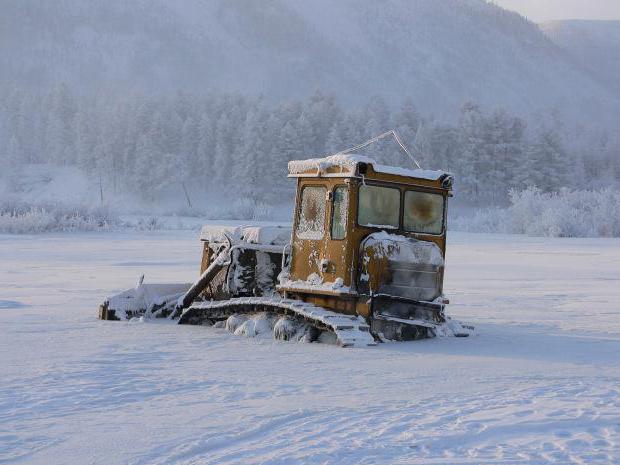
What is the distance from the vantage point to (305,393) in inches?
307

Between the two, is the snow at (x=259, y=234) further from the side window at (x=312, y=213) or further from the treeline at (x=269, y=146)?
the treeline at (x=269, y=146)

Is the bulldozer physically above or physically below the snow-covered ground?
above

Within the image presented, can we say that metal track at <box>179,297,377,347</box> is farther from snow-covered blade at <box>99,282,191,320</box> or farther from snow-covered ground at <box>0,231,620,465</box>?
snow-covered blade at <box>99,282,191,320</box>

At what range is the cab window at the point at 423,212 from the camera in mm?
11523

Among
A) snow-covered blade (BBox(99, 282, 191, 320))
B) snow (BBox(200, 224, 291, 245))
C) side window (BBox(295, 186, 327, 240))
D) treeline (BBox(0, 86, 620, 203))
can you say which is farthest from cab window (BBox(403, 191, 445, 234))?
treeline (BBox(0, 86, 620, 203))

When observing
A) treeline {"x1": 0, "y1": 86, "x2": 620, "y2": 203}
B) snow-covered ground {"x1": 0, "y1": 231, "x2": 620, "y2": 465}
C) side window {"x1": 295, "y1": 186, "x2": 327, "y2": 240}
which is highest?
treeline {"x1": 0, "y1": 86, "x2": 620, "y2": 203}

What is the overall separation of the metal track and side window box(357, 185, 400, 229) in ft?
3.99

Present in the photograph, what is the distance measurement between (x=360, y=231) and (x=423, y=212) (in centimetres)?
108

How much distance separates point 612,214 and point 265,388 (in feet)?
134

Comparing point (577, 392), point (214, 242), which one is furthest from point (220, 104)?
point (577, 392)

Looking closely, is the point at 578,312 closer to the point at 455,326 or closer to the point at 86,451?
the point at 455,326

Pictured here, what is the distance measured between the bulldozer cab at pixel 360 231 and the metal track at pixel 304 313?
318mm

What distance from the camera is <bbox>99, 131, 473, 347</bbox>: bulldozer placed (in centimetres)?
1097

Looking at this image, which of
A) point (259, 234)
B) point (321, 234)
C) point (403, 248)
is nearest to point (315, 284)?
point (321, 234)
